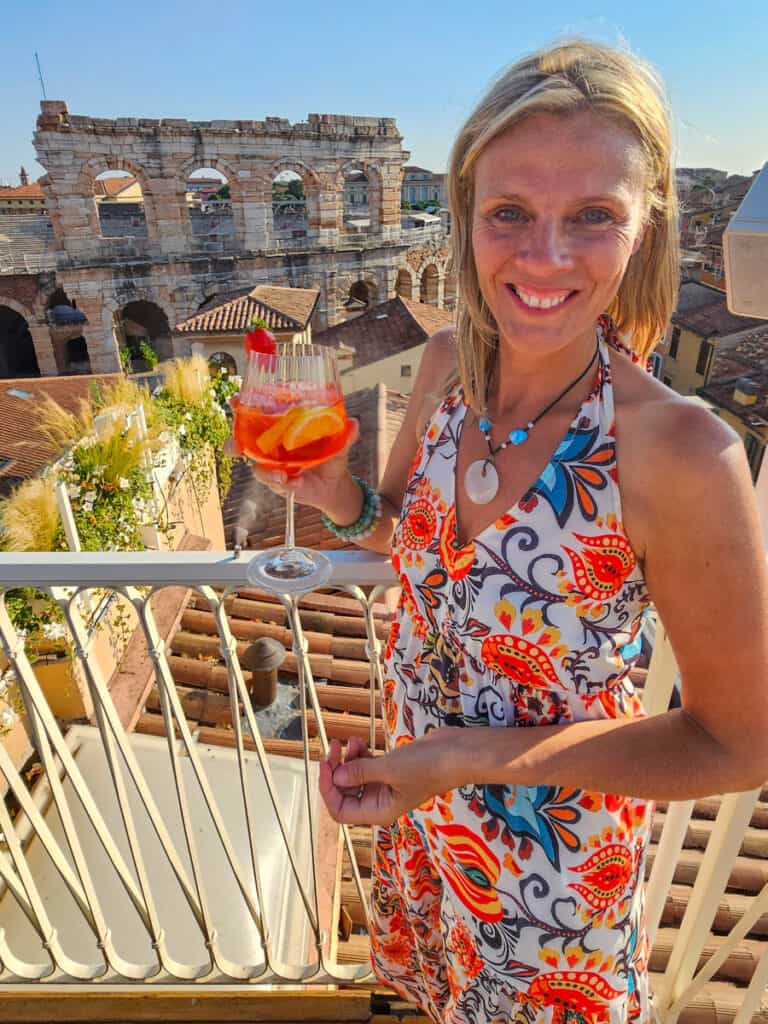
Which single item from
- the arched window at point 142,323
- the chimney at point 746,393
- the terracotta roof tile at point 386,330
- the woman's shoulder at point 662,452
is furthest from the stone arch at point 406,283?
the woman's shoulder at point 662,452

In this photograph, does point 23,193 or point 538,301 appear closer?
point 538,301

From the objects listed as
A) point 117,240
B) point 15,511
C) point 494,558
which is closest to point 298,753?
point 15,511

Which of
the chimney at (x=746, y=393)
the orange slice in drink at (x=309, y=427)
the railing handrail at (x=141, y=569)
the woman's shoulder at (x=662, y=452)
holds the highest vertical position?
the woman's shoulder at (x=662, y=452)

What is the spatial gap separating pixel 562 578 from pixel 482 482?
0.21 metres

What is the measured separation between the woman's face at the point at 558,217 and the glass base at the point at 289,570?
21.8 inches

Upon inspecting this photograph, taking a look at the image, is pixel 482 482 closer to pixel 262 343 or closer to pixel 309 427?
pixel 309 427

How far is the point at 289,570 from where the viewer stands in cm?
122

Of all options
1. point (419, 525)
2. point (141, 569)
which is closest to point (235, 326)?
point (141, 569)

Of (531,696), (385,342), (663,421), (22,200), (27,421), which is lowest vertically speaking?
(27,421)

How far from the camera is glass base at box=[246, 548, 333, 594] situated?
1169 millimetres

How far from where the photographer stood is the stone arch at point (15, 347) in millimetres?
22656

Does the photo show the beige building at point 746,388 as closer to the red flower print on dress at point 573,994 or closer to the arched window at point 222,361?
the arched window at point 222,361

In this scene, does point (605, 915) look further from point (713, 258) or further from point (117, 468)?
point (713, 258)

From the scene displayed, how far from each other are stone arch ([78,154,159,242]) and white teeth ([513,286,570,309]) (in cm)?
1922
